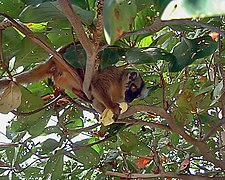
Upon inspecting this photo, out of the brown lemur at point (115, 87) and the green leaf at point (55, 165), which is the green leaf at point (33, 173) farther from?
the brown lemur at point (115, 87)

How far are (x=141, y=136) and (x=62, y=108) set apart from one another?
83 cm

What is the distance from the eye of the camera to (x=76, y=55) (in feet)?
4.12

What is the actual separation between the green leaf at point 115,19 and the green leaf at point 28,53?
36.4 inches

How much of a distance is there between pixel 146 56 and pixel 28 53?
42 centimetres

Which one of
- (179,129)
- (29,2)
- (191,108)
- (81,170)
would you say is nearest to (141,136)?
(81,170)

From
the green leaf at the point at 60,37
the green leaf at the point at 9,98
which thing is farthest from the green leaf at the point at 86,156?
the green leaf at the point at 9,98

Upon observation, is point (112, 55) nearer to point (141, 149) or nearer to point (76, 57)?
point (76, 57)

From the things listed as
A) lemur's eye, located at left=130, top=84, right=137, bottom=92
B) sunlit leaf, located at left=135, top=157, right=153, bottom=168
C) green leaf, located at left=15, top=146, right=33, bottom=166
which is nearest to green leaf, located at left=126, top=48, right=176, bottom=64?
lemur's eye, located at left=130, top=84, right=137, bottom=92

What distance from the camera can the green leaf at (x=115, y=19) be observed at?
0.35 meters

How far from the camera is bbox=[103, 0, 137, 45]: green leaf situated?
0.35m

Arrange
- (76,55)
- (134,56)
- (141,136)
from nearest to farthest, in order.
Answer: (134,56) → (76,55) → (141,136)

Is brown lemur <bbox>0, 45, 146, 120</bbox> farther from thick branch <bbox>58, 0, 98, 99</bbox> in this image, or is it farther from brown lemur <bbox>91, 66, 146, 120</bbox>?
thick branch <bbox>58, 0, 98, 99</bbox>

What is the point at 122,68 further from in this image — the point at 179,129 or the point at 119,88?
the point at 179,129

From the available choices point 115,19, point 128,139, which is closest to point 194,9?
point 115,19
